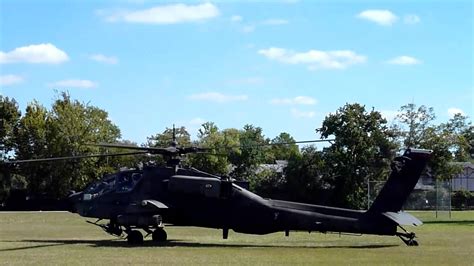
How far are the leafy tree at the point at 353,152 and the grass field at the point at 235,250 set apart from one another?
37410 millimetres

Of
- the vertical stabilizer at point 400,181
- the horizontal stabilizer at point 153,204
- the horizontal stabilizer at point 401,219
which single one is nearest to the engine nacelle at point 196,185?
the horizontal stabilizer at point 153,204

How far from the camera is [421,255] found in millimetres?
22281

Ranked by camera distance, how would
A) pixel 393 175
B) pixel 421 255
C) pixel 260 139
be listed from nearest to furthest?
pixel 421 255 → pixel 393 175 → pixel 260 139

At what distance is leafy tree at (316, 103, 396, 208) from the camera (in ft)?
229

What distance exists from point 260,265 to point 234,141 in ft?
283

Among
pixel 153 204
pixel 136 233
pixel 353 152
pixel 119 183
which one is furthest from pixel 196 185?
pixel 353 152

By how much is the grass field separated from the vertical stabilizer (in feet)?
4.54

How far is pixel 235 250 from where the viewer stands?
24.2m

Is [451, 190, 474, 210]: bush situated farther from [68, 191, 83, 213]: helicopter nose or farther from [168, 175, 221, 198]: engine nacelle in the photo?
[168, 175, 221, 198]: engine nacelle

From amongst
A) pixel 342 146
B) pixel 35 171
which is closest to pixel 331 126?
pixel 342 146

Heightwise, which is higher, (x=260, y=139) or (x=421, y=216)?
(x=260, y=139)

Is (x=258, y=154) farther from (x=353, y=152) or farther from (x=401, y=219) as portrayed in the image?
(x=401, y=219)

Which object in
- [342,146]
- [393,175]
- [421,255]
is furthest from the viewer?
[342,146]

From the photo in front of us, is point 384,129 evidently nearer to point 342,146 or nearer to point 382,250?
point 342,146
